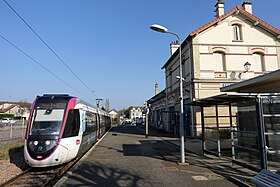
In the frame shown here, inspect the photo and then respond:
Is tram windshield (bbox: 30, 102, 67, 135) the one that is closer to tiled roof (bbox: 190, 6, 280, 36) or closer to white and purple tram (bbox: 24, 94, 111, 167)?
white and purple tram (bbox: 24, 94, 111, 167)

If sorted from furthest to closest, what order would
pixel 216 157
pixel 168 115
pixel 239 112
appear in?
pixel 168 115, pixel 239 112, pixel 216 157

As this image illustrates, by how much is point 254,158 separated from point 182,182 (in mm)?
4701

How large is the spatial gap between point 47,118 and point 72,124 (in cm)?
99

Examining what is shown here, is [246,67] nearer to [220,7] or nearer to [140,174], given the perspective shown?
[220,7]

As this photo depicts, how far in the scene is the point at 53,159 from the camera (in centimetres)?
862

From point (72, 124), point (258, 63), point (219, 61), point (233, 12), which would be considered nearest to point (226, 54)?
point (219, 61)

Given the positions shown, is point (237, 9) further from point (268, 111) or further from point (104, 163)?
point (104, 163)

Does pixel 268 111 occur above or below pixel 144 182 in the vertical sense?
above

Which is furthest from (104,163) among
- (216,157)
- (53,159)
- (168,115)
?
(168,115)

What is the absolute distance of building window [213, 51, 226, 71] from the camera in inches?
796

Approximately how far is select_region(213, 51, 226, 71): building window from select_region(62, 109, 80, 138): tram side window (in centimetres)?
1371

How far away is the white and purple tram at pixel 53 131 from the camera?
856cm

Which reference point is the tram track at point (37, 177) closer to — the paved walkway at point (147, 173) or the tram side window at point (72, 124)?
the paved walkway at point (147, 173)

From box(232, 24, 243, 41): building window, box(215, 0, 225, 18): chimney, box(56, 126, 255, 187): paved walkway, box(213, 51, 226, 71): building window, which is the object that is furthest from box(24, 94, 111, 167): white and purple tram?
box(215, 0, 225, 18): chimney
